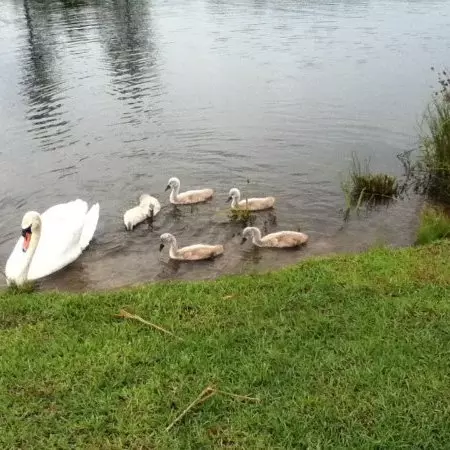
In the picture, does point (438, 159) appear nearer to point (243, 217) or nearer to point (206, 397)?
point (243, 217)

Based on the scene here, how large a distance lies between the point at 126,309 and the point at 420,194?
234 inches

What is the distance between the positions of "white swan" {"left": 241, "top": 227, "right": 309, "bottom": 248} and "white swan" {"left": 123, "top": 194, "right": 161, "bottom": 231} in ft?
5.81

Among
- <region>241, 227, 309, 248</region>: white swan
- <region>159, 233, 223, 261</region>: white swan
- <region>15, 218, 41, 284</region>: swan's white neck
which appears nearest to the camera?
<region>15, 218, 41, 284</region>: swan's white neck

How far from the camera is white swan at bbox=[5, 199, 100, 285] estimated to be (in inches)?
316

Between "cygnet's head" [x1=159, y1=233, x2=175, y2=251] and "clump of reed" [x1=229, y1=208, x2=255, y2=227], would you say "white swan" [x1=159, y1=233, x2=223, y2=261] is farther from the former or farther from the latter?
"clump of reed" [x1=229, y1=208, x2=255, y2=227]

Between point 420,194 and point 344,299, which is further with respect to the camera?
point 420,194

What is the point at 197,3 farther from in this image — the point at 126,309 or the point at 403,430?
the point at 403,430

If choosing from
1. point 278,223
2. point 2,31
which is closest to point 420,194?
point 278,223

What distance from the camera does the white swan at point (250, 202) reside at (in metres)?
9.87

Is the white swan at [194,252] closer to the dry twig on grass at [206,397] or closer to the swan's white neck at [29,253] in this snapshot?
the swan's white neck at [29,253]

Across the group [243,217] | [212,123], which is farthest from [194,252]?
[212,123]

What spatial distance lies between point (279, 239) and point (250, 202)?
4.02 feet

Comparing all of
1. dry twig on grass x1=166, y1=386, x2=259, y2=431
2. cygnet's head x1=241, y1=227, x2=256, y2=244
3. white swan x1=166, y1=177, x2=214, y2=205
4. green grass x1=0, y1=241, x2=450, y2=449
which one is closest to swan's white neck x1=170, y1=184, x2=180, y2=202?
white swan x1=166, y1=177, x2=214, y2=205

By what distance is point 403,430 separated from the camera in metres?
4.39
